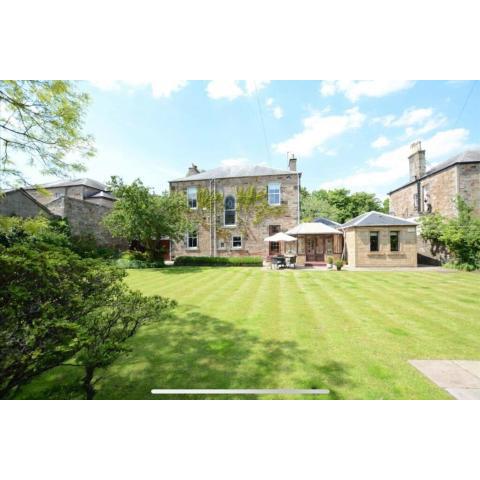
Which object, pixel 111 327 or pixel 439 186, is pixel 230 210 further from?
pixel 111 327

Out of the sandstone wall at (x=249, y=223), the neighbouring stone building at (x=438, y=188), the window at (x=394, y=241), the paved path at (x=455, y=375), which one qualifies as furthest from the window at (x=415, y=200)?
the paved path at (x=455, y=375)

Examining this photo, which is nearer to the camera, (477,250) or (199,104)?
(199,104)

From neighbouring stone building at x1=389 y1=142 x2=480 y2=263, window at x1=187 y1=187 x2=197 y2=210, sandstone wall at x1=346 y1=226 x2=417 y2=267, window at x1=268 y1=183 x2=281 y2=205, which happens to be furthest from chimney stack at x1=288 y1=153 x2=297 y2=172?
window at x1=187 y1=187 x2=197 y2=210

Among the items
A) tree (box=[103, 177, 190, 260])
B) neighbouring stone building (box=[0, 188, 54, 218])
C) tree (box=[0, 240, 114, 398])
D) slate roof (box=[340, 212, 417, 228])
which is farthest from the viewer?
slate roof (box=[340, 212, 417, 228])

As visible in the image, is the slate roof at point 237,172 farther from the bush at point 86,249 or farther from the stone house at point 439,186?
the bush at point 86,249

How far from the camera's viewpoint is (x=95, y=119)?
3.81 meters

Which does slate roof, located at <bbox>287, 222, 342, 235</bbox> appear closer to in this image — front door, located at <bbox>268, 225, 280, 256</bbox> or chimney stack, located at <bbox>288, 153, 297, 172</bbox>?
front door, located at <bbox>268, 225, 280, 256</bbox>

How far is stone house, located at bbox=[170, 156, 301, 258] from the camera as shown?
750 inches

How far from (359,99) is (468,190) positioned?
52.4 feet

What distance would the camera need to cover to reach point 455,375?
2.73 metres
